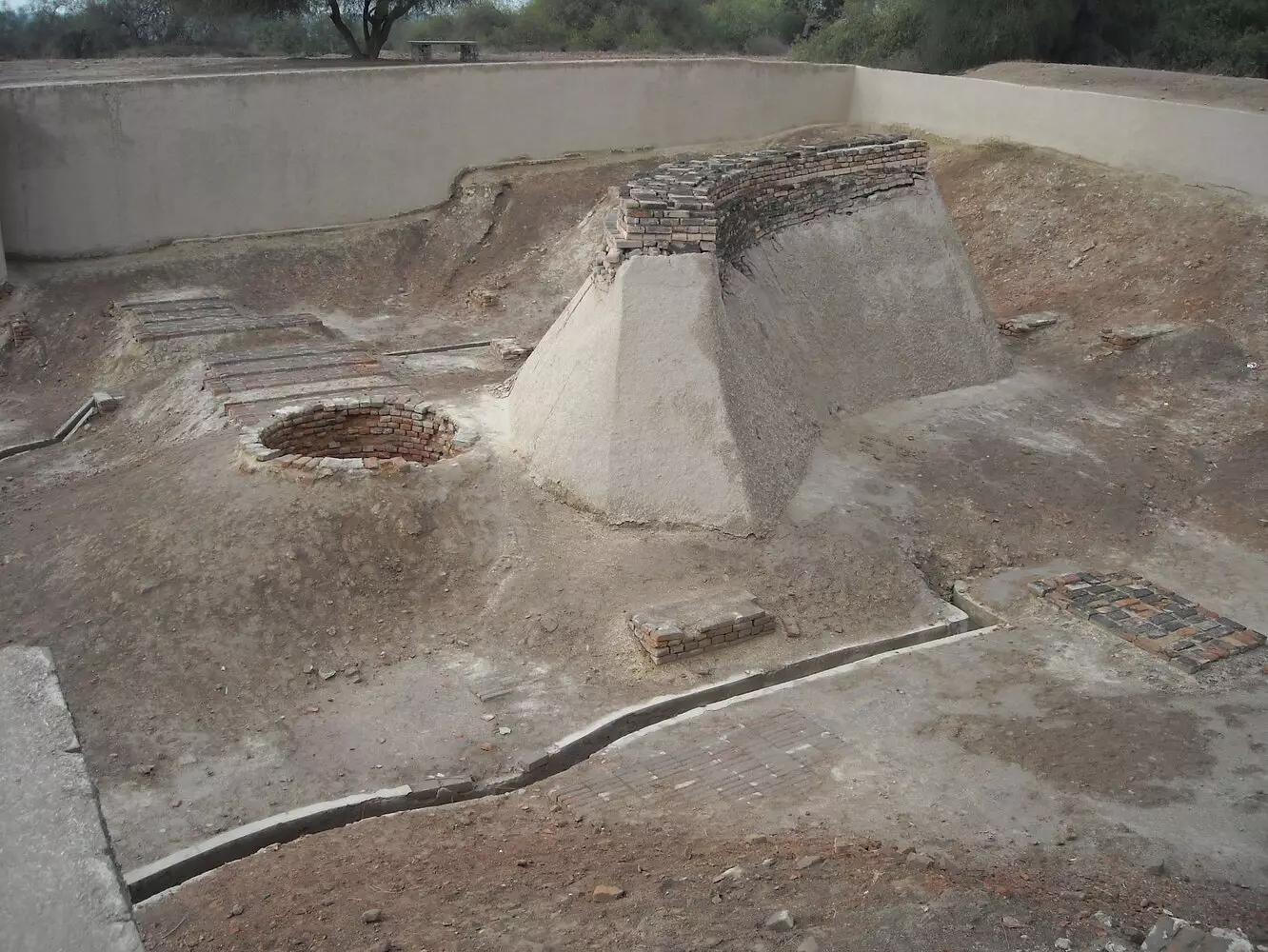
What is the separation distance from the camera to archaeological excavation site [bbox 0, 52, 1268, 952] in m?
4.95

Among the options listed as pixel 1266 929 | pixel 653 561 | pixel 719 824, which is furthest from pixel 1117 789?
pixel 653 561

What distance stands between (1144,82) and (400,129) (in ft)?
35.8

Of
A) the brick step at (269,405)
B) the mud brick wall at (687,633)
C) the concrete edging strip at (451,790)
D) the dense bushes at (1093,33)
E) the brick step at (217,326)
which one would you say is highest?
the dense bushes at (1093,33)

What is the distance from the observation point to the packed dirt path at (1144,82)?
15691 millimetres

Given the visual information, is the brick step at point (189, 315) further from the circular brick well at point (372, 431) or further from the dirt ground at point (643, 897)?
the dirt ground at point (643, 897)

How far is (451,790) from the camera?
6.32m

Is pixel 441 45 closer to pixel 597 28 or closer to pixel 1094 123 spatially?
pixel 597 28

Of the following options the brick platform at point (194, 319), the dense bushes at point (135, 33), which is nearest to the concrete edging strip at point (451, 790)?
the brick platform at point (194, 319)

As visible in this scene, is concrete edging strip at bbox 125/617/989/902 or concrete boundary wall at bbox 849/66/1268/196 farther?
concrete boundary wall at bbox 849/66/1268/196

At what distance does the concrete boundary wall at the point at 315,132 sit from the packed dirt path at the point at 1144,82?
2.94 metres

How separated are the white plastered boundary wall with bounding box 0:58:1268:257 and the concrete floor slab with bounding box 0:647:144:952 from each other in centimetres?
1245

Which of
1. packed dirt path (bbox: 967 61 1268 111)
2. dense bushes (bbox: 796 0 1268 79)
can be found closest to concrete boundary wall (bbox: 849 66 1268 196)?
packed dirt path (bbox: 967 61 1268 111)

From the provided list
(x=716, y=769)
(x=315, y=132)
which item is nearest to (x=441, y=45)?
(x=315, y=132)

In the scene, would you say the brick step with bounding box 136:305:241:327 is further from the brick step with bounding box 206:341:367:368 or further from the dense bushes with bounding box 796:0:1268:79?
the dense bushes with bounding box 796:0:1268:79
